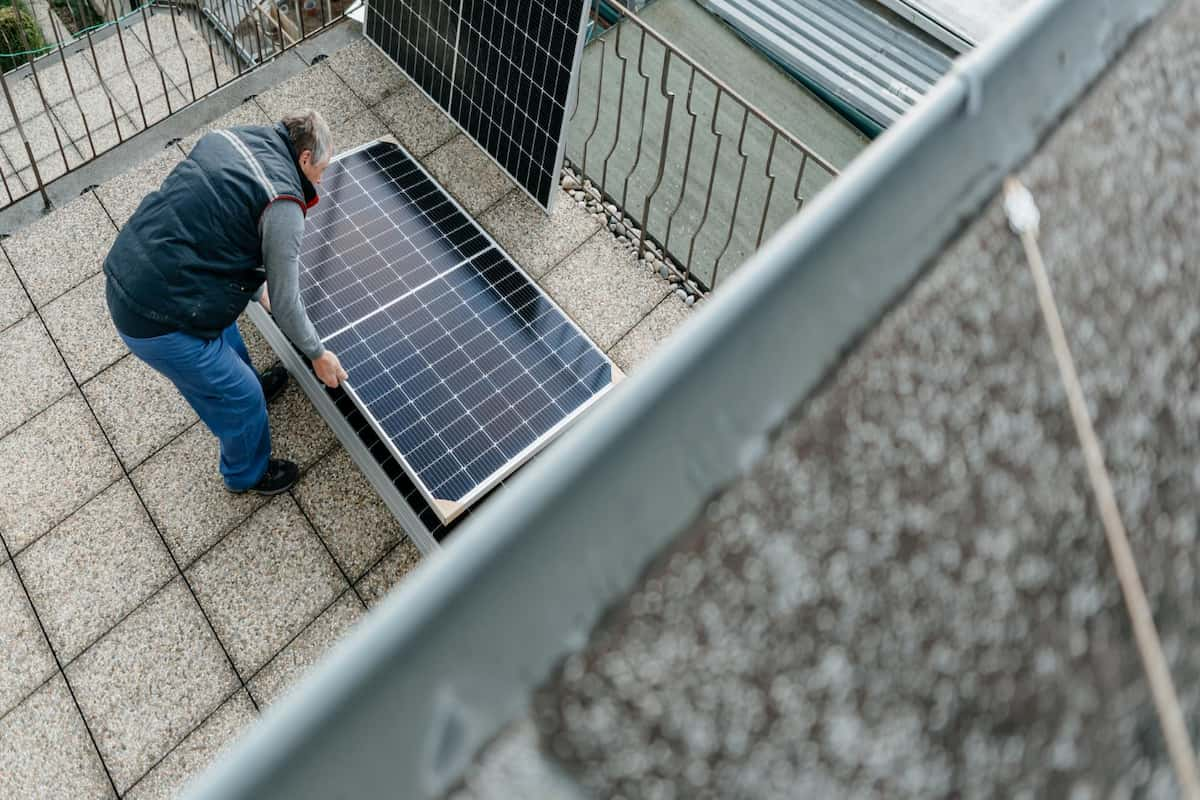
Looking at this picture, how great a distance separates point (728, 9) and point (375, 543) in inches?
293

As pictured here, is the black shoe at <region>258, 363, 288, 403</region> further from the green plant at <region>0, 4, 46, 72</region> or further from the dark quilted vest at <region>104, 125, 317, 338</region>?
the green plant at <region>0, 4, 46, 72</region>

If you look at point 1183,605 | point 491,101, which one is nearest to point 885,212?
point 1183,605

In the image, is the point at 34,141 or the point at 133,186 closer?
the point at 133,186

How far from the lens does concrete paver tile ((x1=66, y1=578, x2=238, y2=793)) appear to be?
3400 mm

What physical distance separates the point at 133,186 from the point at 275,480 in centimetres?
201

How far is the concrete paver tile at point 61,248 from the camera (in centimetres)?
447

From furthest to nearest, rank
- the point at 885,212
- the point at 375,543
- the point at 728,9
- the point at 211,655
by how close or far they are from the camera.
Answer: the point at 728,9
the point at 375,543
the point at 211,655
the point at 885,212

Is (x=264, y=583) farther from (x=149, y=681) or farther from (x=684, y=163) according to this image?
(x=684, y=163)

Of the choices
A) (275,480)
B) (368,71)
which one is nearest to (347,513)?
(275,480)

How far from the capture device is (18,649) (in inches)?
140

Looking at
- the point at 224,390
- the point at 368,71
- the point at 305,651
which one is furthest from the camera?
the point at 368,71

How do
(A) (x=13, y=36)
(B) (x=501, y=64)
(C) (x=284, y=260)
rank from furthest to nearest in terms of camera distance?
(A) (x=13, y=36) < (B) (x=501, y=64) < (C) (x=284, y=260)

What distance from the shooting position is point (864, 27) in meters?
9.76

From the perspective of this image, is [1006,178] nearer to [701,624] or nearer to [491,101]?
[701,624]
